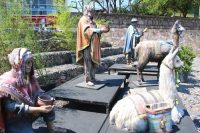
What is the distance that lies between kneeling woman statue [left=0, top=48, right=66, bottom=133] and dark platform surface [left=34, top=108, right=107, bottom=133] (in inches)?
26.1

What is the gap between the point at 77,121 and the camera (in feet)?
15.4

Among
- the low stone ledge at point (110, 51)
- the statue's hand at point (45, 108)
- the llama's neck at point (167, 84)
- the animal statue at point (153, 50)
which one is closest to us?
the statue's hand at point (45, 108)

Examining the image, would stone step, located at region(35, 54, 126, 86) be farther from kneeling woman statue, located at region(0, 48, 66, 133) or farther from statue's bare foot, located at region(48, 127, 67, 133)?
kneeling woman statue, located at region(0, 48, 66, 133)

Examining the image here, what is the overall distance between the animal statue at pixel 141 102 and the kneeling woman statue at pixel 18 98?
3.24 ft

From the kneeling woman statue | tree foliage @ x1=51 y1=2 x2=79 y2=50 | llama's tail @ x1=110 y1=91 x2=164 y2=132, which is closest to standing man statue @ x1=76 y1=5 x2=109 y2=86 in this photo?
llama's tail @ x1=110 y1=91 x2=164 y2=132

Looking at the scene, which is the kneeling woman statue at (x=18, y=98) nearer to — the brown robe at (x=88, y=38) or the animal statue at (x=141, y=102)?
the animal statue at (x=141, y=102)

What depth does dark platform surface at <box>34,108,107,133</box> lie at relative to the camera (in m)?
4.36

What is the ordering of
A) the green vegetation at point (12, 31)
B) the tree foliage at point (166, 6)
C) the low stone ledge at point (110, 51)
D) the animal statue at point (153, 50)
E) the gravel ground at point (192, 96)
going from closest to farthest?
the green vegetation at point (12, 31)
the animal statue at point (153, 50)
the gravel ground at point (192, 96)
the low stone ledge at point (110, 51)
the tree foliage at point (166, 6)

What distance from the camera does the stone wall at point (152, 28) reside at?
50.1 ft

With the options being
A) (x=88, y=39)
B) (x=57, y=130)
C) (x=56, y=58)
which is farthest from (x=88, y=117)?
(x=56, y=58)

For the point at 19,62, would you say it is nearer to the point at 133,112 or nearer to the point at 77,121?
the point at 133,112

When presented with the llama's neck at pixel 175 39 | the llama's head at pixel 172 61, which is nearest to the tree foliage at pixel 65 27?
the llama's neck at pixel 175 39

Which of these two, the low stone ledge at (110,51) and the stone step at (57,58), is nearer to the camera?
the stone step at (57,58)

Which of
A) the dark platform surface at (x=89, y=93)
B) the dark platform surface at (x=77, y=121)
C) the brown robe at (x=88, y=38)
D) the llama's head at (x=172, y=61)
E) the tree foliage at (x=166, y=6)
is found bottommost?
the dark platform surface at (x=77, y=121)
